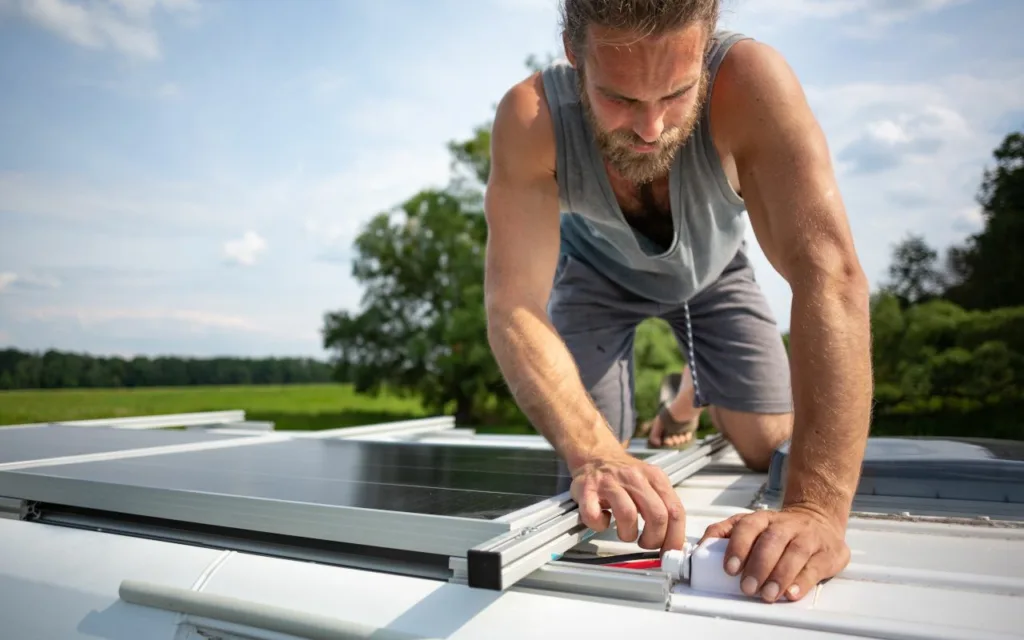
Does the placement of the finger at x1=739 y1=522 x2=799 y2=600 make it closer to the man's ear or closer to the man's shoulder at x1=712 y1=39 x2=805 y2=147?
the man's shoulder at x1=712 y1=39 x2=805 y2=147

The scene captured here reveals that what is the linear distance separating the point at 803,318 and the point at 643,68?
2.68ft

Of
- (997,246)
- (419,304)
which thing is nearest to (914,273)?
(997,246)

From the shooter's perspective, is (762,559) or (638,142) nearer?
(762,559)

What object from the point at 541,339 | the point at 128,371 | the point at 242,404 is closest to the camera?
the point at 541,339

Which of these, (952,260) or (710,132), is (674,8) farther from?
(952,260)

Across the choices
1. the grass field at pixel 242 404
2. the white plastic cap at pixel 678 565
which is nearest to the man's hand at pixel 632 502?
the white plastic cap at pixel 678 565

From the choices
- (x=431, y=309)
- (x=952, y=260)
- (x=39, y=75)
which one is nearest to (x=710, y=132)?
(x=952, y=260)

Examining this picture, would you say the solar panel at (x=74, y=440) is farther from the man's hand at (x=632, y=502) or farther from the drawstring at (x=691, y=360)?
the drawstring at (x=691, y=360)

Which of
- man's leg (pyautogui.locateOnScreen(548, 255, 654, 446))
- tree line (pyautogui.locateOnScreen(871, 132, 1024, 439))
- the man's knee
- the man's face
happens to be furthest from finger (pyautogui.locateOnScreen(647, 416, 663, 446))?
tree line (pyautogui.locateOnScreen(871, 132, 1024, 439))

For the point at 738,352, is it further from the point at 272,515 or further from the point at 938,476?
the point at 272,515

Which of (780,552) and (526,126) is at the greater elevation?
(526,126)

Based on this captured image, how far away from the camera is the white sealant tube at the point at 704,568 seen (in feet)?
4.27

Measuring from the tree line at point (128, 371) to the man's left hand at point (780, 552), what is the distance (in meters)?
10.2

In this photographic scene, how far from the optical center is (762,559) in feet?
4.21
